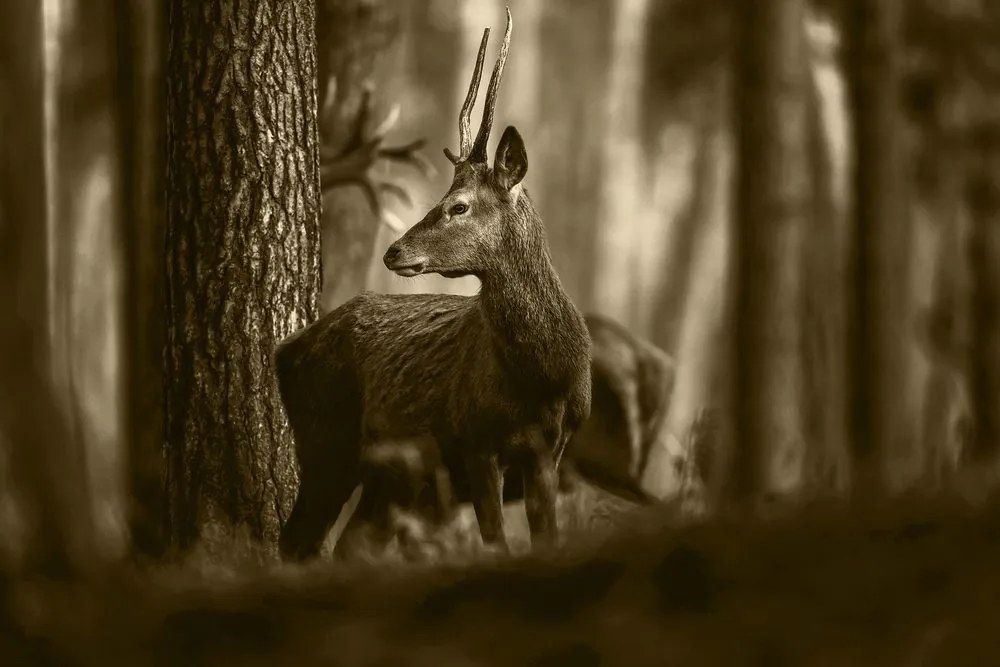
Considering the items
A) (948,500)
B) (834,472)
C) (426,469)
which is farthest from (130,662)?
(426,469)

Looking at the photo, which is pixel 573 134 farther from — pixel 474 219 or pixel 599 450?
pixel 474 219

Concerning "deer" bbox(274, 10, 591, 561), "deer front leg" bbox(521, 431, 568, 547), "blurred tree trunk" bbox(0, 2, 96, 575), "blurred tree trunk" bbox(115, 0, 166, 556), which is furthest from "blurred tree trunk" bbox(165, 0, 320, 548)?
"blurred tree trunk" bbox(0, 2, 96, 575)

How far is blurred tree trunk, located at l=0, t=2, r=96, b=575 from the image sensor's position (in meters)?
6.73

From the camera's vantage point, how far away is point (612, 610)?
1.25 metres

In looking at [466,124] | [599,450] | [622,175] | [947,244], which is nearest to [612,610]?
[466,124]

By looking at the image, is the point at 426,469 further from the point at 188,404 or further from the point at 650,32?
the point at 650,32

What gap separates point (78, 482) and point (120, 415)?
0.46 metres

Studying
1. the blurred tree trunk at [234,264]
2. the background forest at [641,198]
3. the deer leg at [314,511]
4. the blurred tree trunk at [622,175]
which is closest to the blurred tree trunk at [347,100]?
the background forest at [641,198]

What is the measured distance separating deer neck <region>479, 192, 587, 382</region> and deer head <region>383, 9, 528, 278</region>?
0.04 m

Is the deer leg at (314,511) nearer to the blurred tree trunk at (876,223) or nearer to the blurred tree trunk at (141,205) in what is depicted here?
the blurred tree trunk at (141,205)

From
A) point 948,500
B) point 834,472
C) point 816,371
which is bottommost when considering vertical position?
point 816,371

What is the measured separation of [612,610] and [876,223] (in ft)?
21.4

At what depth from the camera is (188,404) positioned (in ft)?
15.7

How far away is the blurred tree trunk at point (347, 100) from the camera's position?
671 centimetres
